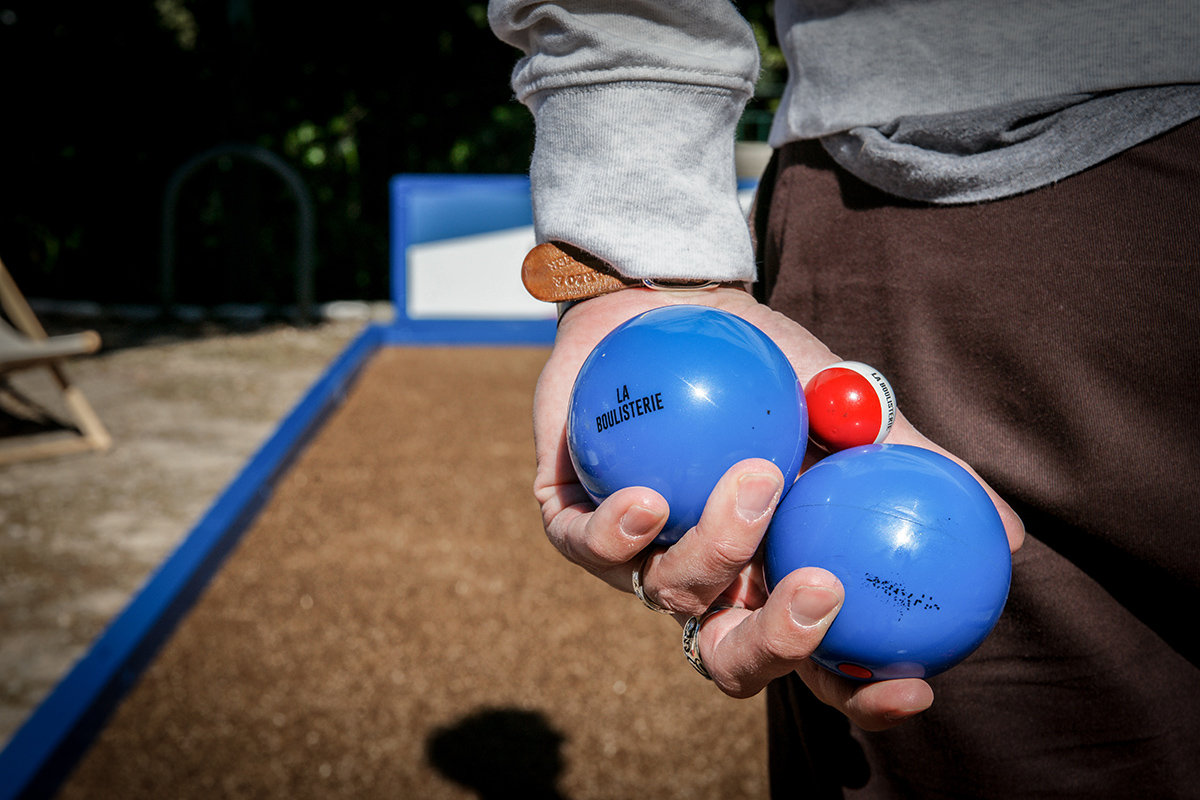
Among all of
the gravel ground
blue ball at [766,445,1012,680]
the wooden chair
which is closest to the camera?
blue ball at [766,445,1012,680]

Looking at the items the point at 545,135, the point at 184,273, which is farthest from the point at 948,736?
the point at 184,273

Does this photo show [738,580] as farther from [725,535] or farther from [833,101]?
[833,101]

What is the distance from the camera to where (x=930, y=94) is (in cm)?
133

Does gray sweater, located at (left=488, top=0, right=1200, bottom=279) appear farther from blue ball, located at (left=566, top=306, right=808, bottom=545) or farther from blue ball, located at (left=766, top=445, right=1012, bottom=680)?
blue ball, located at (left=766, top=445, right=1012, bottom=680)

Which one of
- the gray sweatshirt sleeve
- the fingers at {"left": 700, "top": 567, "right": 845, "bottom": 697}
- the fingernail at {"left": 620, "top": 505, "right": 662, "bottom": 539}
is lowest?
the fingers at {"left": 700, "top": 567, "right": 845, "bottom": 697}

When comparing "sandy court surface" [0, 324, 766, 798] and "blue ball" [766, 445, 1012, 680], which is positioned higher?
"blue ball" [766, 445, 1012, 680]

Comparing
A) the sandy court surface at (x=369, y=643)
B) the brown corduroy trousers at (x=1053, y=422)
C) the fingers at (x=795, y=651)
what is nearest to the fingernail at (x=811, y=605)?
the fingers at (x=795, y=651)

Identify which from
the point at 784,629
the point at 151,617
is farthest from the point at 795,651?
the point at 151,617

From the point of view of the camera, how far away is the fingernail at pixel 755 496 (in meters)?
1.10

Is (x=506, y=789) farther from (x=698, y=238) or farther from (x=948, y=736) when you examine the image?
(x=698, y=238)

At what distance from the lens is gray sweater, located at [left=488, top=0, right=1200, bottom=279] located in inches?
48.2

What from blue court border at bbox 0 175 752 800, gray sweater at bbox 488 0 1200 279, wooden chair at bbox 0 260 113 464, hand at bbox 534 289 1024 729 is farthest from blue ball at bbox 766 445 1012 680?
wooden chair at bbox 0 260 113 464

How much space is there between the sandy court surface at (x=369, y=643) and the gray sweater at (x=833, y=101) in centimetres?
223

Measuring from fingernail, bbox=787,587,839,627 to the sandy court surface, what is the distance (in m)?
2.13
